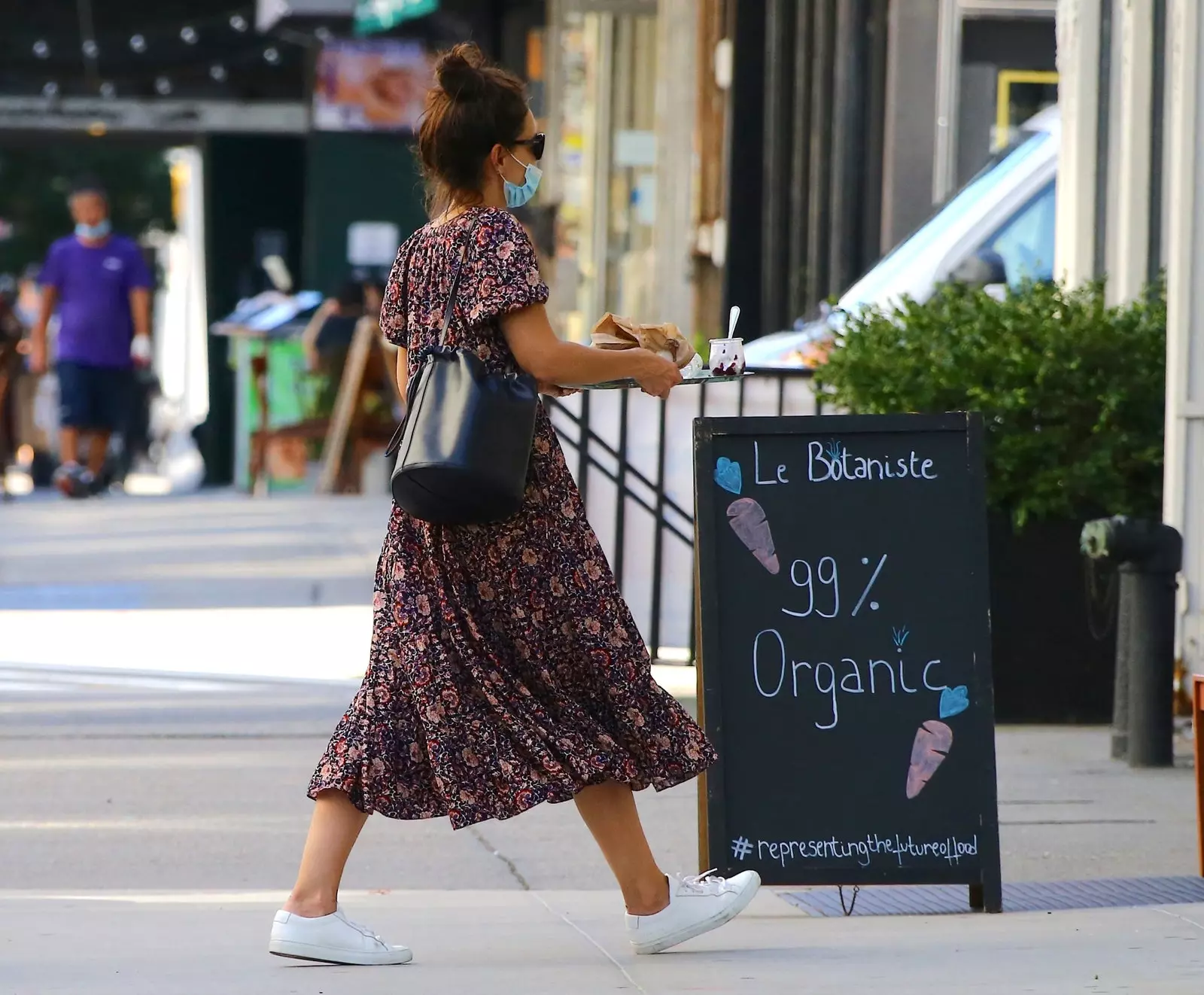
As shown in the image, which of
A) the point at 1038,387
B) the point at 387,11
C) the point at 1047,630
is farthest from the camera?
the point at 387,11

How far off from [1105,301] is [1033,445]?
3.52 ft

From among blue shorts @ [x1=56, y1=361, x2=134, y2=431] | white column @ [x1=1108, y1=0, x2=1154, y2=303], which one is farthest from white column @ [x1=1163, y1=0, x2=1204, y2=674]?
blue shorts @ [x1=56, y1=361, x2=134, y2=431]

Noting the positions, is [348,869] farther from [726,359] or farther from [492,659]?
[726,359]

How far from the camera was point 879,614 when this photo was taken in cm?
Result: 517

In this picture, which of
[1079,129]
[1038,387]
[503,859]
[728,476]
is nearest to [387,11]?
[1079,129]

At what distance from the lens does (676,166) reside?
1689 centimetres

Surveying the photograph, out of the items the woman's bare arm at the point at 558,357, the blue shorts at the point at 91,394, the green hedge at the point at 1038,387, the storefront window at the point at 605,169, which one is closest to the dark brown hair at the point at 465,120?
the woman's bare arm at the point at 558,357

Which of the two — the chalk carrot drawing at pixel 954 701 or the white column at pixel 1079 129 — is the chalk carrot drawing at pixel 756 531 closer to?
the chalk carrot drawing at pixel 954 701

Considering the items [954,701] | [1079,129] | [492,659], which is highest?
[1079,129]

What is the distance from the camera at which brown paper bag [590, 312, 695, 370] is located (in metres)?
4.68

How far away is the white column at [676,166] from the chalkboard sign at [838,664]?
A: 11.2 m

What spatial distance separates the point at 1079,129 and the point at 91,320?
9.32 metres

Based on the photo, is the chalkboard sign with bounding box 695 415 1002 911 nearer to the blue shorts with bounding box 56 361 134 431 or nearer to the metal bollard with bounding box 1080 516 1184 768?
the metal bollard with bounding box 1080 516 1184 768

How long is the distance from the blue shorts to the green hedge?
9736 millimetres
